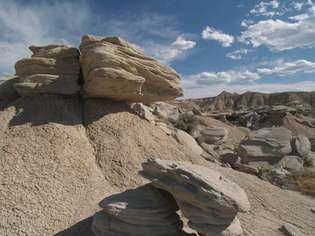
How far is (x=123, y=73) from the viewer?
7746 millimetres

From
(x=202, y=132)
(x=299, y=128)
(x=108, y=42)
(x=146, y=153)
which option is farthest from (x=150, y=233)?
(x=299, y=128)

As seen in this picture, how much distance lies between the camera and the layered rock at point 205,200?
4.47m

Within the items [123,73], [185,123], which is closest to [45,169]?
[123,73]

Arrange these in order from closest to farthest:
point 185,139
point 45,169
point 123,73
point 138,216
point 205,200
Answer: point 205,200
point 138,216
point 45,169
point 123,73
point 185,139

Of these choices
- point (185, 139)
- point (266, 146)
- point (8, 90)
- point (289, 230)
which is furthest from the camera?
point (266, 146)

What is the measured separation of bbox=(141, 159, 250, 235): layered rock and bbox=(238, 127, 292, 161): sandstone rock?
393 inches

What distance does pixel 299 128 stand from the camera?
27.4 metres

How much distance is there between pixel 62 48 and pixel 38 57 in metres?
0.76

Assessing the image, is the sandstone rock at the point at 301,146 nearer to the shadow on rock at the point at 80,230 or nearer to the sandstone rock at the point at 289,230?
the sandstone rock at the point at 289,230

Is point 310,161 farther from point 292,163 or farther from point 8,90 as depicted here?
point 8,90

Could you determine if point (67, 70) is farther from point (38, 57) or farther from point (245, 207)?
point (245, 207)

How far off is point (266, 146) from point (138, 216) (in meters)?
11.7

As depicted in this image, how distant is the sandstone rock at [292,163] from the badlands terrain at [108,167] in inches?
72.4

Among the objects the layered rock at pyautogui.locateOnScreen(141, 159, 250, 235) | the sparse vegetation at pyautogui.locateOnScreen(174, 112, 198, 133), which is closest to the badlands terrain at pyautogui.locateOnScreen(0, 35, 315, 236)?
the layered rock at pyautogui.locateOnScreen(141, 159, 250, 235)
